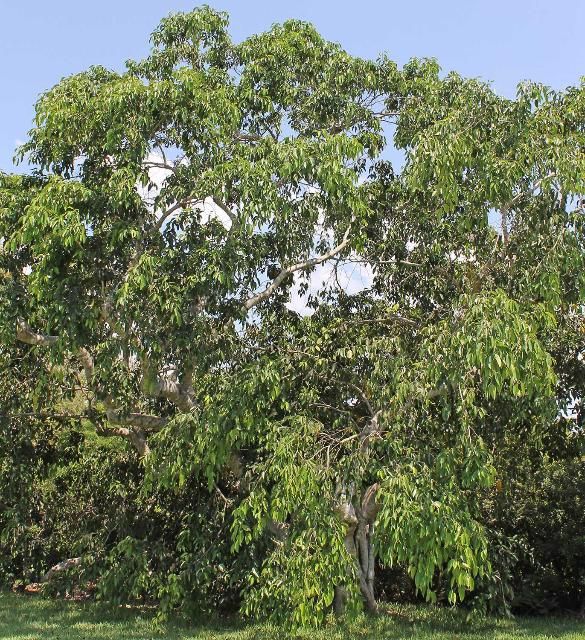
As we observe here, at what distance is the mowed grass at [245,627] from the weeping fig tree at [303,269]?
576mm

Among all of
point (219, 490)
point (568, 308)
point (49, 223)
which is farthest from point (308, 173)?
point (219, 490)

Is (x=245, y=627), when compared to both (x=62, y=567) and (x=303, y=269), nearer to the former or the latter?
(x=62, y=567)

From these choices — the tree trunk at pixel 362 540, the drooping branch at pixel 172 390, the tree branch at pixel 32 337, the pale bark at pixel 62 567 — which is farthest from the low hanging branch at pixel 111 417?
the tree trunk at pixel 362 540

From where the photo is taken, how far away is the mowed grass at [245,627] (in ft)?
25.4

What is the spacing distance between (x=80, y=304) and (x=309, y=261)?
280 centimetres

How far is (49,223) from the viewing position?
6.89 m

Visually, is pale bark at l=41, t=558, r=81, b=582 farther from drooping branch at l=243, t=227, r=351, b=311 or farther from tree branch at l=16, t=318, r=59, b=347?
drooping branch at l=243, t=227, r=351, b=311

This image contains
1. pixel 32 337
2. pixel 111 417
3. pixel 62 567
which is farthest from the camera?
pixel 62 567

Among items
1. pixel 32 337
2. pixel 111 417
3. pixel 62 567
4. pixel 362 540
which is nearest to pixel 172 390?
pixel 111 417

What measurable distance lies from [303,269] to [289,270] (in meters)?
0.52

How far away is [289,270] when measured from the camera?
8.58 meters

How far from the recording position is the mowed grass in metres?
7.75

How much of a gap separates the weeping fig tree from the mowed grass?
1.89 feet

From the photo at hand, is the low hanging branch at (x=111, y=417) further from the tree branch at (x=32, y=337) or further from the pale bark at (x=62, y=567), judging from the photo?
the pale bark at (x=62, y=567)
